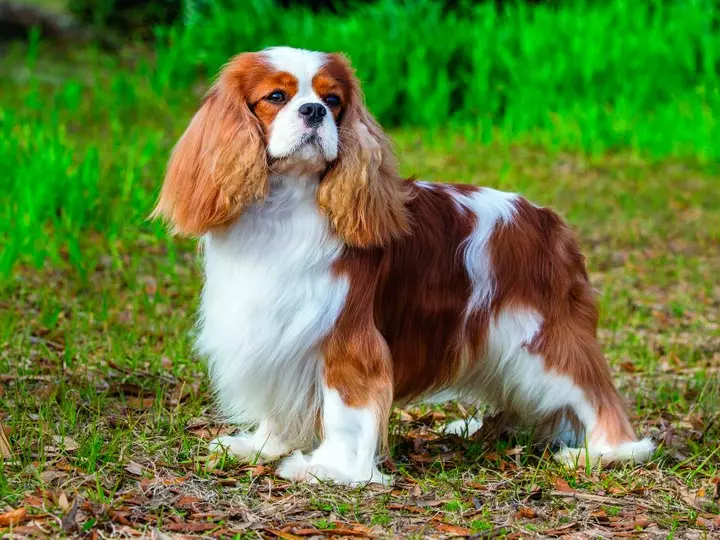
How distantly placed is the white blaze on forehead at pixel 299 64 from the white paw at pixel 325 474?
116cm

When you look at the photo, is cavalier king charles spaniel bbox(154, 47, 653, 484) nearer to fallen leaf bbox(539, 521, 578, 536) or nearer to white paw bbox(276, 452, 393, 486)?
white paw bbox(276, 452, 393, 486)

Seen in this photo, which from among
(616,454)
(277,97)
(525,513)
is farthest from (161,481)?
(616,454)

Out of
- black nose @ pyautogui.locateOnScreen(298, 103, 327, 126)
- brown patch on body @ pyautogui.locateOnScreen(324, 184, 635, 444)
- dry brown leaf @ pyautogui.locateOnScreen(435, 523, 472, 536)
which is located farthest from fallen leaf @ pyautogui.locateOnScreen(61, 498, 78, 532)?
black nose @ pyautogui.locateOnScreen(298, 103, 327, 126)

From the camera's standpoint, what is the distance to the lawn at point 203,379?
3225 mm

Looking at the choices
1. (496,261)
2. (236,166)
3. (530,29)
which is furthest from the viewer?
(530,29)

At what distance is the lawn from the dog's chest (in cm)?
44

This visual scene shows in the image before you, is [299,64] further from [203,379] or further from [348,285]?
[203,379]

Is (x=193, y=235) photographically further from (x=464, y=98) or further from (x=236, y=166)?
(x=464, y=98)

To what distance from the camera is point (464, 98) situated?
10281 mm

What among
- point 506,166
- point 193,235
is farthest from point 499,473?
point 506,166

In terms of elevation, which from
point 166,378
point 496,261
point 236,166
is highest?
point 236,166

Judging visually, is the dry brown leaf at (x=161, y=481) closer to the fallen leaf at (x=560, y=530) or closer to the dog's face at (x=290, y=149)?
the dog's face at (x=290, y=149)

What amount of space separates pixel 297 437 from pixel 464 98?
275 inches

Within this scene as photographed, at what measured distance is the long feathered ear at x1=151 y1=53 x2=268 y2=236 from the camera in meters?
3.36
